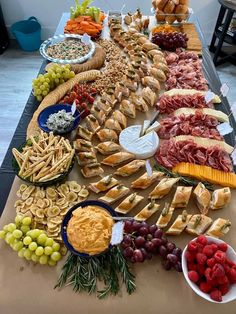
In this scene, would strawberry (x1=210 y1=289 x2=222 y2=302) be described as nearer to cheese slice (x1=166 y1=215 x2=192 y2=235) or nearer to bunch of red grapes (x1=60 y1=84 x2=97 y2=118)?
cheese slice (x1=166 y1=215 x2=192 y2=235)

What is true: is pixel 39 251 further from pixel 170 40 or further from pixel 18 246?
pixel 170 40

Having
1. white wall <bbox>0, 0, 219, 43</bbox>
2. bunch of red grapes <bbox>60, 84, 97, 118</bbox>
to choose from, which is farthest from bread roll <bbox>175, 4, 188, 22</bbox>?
bunch of red grapes <bbox>60, 84, 97, 118</bbox>

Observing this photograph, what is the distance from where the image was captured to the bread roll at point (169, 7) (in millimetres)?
2763

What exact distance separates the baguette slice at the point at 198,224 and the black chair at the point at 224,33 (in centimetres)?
251

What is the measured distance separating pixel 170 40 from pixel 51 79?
43.0 inches

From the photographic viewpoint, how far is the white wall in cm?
371

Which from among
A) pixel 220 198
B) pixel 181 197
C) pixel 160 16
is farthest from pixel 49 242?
pixel 160 16

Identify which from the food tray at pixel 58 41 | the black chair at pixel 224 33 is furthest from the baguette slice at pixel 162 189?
the black chair at pixel 224 33

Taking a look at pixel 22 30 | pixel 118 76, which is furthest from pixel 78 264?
pixel 22 30

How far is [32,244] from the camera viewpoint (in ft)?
4.31

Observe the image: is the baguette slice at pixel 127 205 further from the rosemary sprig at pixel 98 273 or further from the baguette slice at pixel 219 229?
the baguette slice at pixel 219 229

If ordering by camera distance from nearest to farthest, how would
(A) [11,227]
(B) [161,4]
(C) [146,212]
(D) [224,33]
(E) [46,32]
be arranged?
(A) [11,227] < (C) [146,212] < (B) [161,4] < (D) [224,33] < (E) [46,32]

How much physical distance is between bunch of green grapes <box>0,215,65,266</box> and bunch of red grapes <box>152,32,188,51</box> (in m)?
1.93

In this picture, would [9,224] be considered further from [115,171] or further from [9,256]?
[115,171]
